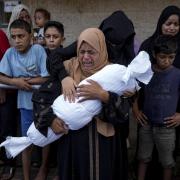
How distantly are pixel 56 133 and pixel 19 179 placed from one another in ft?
4.76

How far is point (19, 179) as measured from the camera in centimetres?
402

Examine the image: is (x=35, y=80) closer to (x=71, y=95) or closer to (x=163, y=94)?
(x=71, y=95)

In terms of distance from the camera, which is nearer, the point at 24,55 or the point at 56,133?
the point at 56,133

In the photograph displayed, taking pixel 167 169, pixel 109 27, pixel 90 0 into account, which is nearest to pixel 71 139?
pixel 109 27

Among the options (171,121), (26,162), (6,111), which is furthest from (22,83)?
(171,121)

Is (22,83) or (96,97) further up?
(96,97)

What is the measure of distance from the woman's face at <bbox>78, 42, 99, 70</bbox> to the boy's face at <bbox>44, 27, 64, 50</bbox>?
108cm

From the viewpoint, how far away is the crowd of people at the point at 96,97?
269 centimetres

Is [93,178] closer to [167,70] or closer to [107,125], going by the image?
→ [107,125]

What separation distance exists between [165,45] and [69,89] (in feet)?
3.06

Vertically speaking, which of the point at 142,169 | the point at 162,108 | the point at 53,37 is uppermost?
the point at 53,37

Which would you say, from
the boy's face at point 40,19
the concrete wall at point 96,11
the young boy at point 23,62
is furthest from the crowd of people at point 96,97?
the concrete wall at point 96,11

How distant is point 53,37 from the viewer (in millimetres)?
3707

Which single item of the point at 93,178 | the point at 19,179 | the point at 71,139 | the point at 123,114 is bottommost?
the point at 19,179
